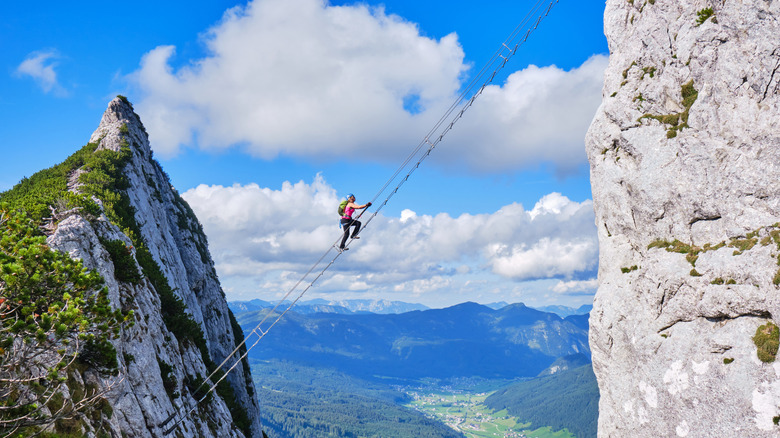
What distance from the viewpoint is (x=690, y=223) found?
129 ft

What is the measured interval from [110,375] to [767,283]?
42.6m

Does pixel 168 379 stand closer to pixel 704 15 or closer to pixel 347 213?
pixel 347 213

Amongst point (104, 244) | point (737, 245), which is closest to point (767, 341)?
point (737, 245)

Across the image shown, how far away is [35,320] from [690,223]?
155 feet

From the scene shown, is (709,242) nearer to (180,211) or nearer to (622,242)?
(622,242)

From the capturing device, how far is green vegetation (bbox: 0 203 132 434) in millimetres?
11336

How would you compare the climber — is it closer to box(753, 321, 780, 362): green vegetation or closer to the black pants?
the black pants

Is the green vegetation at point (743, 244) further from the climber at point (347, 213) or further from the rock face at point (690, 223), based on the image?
the climber at point (347, 213)

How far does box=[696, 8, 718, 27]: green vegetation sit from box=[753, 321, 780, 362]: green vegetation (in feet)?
95.5

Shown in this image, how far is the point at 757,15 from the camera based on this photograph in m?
37.8

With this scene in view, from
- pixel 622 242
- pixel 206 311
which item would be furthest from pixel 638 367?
pixel 206 311

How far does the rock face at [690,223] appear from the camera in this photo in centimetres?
3269

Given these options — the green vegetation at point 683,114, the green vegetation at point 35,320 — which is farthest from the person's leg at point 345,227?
the green vegetation at point 683,114

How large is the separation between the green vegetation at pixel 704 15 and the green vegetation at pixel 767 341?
29.1 m
